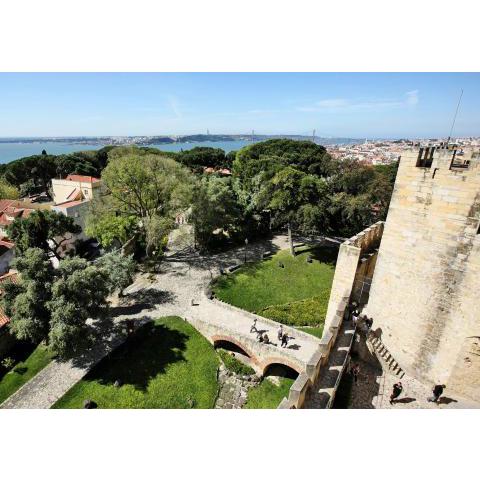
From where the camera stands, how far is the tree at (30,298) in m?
13.8

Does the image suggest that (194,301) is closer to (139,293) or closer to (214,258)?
(139,293)

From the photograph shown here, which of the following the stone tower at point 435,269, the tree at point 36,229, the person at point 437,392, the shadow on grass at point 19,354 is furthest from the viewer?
the tree at point 36,229

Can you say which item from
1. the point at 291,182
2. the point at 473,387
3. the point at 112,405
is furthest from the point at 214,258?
the point at 473,387

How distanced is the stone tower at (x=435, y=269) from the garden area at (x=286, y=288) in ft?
24.3

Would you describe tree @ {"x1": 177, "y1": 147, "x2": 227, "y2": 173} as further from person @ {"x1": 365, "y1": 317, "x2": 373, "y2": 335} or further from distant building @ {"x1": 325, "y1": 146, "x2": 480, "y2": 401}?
distant building @ {"x1": 325, "y1": 146, "x2": 480, "y2": 401}

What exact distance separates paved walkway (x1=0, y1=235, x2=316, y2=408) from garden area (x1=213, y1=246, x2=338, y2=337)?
2071mm

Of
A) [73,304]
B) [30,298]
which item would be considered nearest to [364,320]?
[73,304]

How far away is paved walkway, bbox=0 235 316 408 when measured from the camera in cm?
1470

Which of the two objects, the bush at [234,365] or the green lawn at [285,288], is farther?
the green lawn at [285,288]

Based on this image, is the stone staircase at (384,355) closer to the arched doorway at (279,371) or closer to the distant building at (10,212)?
the arched doorway at (279,371)

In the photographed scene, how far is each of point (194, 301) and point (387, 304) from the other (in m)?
12.9

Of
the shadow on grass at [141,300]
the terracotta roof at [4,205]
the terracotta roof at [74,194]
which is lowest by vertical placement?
the shadow on grass at [141,300]

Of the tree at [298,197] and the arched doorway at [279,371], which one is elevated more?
the tree at [298,197]

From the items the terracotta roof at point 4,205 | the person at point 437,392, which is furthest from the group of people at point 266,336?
the terracotta roof at point 4,205
